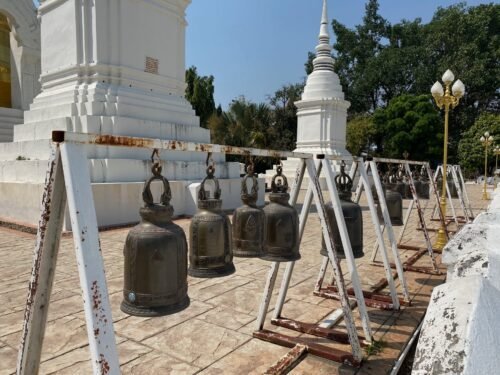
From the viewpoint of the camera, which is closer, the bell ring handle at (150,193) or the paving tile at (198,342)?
the bell ring handle at (150,193)

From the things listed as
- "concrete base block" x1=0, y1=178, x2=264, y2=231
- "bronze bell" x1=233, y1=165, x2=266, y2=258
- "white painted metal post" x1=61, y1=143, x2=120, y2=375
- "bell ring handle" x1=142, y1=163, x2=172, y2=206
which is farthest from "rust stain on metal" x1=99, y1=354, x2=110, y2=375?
"concrete base block" x1=0, y1=178, x2=264, y2=231

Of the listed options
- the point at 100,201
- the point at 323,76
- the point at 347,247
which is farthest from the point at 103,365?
the point at 323,76

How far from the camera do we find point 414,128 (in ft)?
108

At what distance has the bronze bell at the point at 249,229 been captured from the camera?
2752 millimetres

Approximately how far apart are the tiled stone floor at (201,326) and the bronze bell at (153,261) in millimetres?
1266

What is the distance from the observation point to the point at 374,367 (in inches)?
118

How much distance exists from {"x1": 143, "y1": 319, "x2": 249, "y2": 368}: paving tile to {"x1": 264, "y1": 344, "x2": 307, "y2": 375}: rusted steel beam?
476 mm

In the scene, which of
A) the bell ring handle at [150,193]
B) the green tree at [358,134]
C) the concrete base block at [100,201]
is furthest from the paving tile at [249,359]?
the green tree at [358,134]

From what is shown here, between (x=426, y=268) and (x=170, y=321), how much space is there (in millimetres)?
4056

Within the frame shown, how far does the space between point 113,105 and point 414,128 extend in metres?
29.8

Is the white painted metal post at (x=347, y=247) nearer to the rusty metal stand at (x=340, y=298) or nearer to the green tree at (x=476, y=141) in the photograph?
the rusty metal stand at (x=340, y=298)

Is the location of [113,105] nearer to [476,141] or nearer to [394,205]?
[394,205]

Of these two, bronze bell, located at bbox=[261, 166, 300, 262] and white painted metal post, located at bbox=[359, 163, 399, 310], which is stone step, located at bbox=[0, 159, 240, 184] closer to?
white painted metal post, located at bbox=[359, 163, 399, 310]

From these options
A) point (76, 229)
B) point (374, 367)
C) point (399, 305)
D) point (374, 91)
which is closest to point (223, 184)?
point (399, 305)
